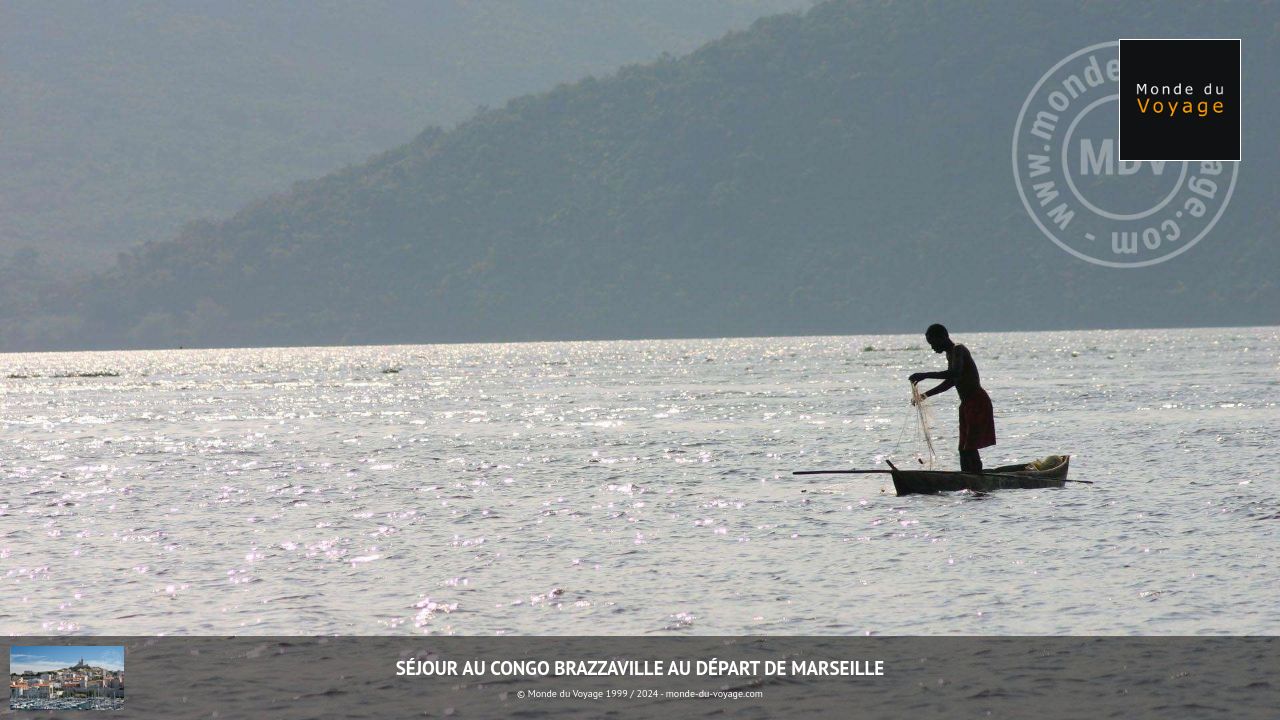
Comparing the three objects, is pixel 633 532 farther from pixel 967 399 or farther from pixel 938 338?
pixel 967 399

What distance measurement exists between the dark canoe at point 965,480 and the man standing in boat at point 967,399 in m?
0.27

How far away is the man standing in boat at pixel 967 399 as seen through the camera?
87.2 ft

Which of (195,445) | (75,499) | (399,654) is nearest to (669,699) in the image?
(399,654)

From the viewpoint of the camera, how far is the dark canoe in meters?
28.5

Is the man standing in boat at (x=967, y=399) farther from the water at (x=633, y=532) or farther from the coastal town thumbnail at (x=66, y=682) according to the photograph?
the coastal town thumbnail at (x=66, y=682)

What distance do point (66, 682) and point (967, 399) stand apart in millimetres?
17177

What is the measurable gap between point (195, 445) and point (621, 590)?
1382 inches

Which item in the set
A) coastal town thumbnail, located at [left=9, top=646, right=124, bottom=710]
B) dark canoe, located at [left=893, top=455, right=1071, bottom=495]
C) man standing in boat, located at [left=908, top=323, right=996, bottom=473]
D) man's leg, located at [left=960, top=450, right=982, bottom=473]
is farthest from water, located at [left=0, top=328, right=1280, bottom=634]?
coastal town thumbnail, located at [left=9, top=646, right=124, bottom=710]

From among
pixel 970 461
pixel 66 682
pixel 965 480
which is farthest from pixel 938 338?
pixel 66 682

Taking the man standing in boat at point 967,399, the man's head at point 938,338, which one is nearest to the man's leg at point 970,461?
the man standing in boat at point 967,399

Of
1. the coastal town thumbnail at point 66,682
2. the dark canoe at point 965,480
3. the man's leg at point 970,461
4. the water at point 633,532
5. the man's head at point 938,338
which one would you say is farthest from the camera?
the dark canoe at point 965,480

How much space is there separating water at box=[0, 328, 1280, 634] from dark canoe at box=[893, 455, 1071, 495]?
0.81 ft

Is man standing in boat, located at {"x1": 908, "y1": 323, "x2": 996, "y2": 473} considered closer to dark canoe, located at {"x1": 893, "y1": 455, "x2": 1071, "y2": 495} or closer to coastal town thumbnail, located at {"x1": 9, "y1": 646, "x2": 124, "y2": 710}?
dark canoe, located at {"x1": 893, "y1": 455, "x2": 1071, "y2": 495}

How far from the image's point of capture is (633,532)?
2533cm
